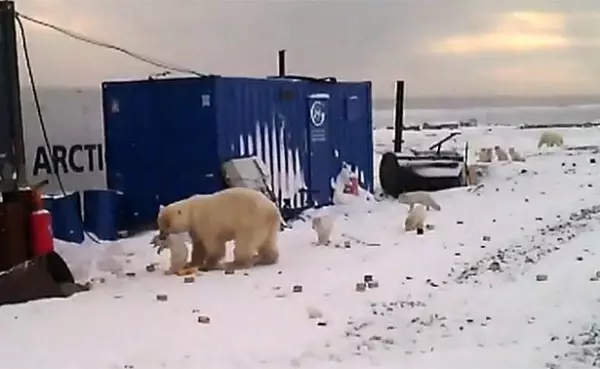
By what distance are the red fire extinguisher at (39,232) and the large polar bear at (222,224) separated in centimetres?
87

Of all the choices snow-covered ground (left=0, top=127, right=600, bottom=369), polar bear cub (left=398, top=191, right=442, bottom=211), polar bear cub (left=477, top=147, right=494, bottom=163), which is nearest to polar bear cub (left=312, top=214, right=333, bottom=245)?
snow-covered ground (left=0, top=127, right=600, bottom=369)

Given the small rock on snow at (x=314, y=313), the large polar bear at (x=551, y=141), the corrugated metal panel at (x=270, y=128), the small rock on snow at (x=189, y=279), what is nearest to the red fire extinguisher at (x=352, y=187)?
the corrugated metal panel at (x=270, y=128)

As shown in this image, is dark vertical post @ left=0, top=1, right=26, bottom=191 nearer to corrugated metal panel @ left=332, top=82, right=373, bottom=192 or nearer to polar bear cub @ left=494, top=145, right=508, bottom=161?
corrugated metal panel @ left=332, top=82, right=373, bottom=192

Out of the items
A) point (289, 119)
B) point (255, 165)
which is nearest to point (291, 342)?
point (255, 165)

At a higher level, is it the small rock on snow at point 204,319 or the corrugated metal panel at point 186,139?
the corrugated metal panel at point 186,139

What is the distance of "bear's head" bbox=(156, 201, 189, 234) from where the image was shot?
7.91m

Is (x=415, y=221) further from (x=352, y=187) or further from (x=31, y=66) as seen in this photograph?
(x=31, y=66)

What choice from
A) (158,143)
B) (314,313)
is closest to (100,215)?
(158,143)

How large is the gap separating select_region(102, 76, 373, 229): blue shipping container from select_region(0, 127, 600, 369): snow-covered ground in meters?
1.12

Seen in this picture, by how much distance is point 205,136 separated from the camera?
35.6 ft

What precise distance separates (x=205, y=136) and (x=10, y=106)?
8.93ft

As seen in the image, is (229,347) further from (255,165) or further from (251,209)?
(255,165)

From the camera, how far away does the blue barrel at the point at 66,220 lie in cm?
980

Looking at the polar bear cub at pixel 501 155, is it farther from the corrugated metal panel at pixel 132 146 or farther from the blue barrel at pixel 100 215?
the blue barrel at pixel 100 215
